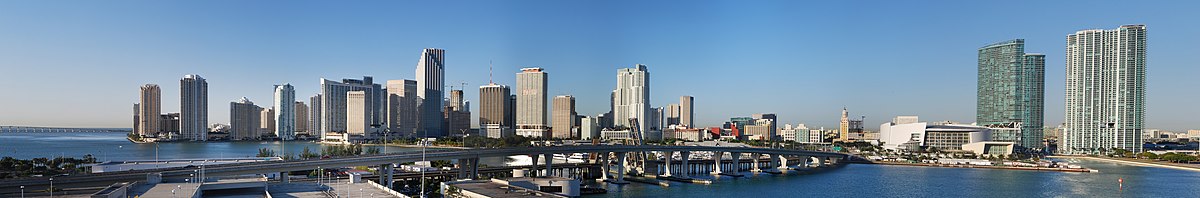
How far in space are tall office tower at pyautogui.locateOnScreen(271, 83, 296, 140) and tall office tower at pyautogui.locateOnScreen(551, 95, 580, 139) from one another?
39.1 meters

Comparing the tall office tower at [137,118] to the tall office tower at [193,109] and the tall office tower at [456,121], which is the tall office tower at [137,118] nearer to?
the tall office tower at [193,109]

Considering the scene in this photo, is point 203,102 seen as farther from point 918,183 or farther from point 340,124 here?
point 918,183

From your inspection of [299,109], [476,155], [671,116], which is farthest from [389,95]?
[476,155]

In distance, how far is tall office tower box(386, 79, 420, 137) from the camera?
111 m

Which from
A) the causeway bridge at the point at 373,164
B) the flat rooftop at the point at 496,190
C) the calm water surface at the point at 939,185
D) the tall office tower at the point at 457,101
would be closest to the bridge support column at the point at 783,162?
the causeway bridge at the point at 373,164

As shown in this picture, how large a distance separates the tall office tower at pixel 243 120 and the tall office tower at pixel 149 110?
8.70 m

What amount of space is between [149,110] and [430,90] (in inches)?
1513

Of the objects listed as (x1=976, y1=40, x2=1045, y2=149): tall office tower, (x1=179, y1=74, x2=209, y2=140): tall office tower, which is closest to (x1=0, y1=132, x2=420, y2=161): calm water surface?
(x1=179, y1=74, x2=209, y2=140): tall office tower

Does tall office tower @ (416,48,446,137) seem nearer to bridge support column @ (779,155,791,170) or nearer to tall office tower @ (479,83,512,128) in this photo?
tall office tower @ (479,83,512,128)

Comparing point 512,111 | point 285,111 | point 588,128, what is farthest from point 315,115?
point 588,128

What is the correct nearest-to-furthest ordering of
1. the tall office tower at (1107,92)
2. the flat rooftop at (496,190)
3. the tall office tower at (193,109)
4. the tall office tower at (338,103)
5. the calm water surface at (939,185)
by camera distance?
the flat rooftop at (496,190)
the calm water surface at (939,185)
the tall office tower at (1107,92)
the tall office tower at (193,109)
the tall office tower at (338,103)

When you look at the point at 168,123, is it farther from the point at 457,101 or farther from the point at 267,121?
the point at 457,101

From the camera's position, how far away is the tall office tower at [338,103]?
110750mm

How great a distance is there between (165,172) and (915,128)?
66671 mm
